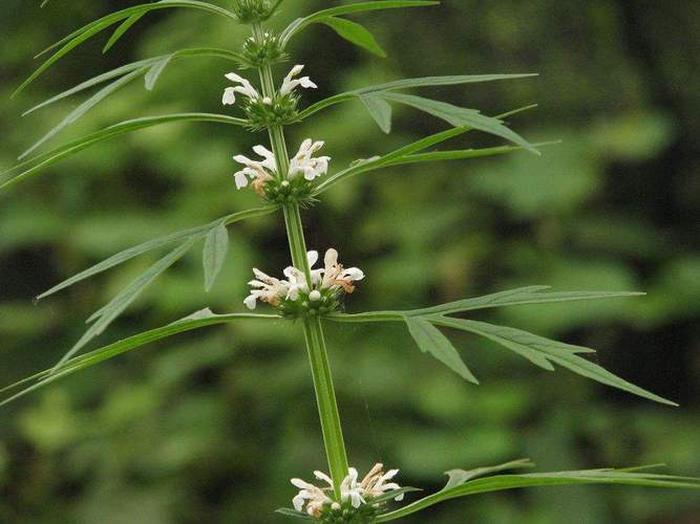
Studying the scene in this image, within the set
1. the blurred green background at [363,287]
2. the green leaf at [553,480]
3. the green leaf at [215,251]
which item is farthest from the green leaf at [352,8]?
the blurred green background at [363,287]

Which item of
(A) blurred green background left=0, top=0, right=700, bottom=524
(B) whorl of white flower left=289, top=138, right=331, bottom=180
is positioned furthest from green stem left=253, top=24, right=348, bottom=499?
(A) blurred green background left=0, top=0, right=700, bottom=524

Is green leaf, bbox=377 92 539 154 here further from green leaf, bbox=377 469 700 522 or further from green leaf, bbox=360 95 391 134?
green leaf, bbox=377 469 700 522

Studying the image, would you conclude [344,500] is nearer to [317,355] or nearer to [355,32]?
[317,355]

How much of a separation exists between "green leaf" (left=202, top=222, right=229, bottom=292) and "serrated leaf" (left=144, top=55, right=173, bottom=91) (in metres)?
0.08

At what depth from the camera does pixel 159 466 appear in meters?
2.35

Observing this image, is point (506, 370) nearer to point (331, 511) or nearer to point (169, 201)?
point (169, 201)

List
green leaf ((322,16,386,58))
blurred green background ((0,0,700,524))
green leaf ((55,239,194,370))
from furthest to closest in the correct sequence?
blurred green background ((0,0,700,524))
green leaf ((322,16,386,58))
green leaf ((55,239,194,370))

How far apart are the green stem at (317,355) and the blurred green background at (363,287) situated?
1.66 meters

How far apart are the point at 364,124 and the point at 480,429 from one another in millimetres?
708

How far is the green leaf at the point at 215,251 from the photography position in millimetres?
558

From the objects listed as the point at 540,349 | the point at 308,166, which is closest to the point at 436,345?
the point at 540,349

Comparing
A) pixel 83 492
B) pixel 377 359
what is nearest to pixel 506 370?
pixel 377 359

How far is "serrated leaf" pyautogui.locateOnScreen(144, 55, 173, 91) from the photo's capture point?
1.79 ft

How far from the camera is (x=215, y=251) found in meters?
0.58
